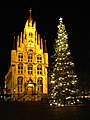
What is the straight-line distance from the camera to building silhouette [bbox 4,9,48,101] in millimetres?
54531

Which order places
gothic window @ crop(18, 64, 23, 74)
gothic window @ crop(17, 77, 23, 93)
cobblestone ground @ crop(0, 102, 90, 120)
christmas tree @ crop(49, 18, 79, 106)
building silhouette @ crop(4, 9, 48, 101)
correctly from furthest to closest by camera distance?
gothic window @ crop(18, 64, 23, 74)
gothic window @ crop(17, 77, 23, 93)
building silhouette @ crop(4, 9, 48, 101)
christmas tree @ crop(49, 18, 79, 106)
cobblestone ground @ crop(0, 102, 90, 120)

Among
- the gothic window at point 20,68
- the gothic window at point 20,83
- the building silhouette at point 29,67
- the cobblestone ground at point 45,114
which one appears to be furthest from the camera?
the gothic window at point 20,68

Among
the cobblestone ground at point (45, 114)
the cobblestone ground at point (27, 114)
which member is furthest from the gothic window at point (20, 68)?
the cobblestone ground at point (45, 114)

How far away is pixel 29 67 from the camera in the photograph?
186 ft

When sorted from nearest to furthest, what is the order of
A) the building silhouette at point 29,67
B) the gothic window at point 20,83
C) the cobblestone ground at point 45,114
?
the cobblestone ground at point 45,114 → the building silhouette at point 29,67 → the gothic window at point 20,83

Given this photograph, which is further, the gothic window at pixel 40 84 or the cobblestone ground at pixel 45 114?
the gothic window at pixel 40 84

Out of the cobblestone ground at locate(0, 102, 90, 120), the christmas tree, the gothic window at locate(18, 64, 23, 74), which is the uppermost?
the gothic window at locate(18, 64, 23, 74)

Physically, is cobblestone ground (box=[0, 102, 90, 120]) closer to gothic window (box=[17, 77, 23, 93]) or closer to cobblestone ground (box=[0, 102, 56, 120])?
cobblestone ground (box=[0, 102, 56, 120])

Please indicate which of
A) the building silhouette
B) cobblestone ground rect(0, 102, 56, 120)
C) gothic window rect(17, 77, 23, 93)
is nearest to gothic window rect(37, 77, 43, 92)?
the building silhouette

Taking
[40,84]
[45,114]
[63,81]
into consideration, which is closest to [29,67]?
[40,84]

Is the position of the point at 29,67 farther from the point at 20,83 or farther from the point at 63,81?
the point at 63,81

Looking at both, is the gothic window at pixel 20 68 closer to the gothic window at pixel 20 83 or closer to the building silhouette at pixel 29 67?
the building silhouette at pixel 29 67

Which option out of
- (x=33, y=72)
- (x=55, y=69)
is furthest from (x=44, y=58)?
(x=55, y=69)

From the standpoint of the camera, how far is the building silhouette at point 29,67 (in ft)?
179
